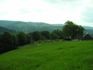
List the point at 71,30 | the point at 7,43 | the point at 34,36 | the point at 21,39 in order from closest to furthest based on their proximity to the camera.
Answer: the point at 7,43 < the point at 21,39 < the point at 71,30 < the point at 34,36

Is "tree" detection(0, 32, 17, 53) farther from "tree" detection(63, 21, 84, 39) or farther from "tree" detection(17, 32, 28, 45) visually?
"tree" detection(63, 21, 84, 39)

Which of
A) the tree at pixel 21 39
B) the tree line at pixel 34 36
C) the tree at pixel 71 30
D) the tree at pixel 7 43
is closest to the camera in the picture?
the tree at pixel 7 43

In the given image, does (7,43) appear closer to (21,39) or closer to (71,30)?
(21,39)

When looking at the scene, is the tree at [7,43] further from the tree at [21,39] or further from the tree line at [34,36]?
the tree at [21,39]

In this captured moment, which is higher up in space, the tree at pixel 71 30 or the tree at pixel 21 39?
the tree at pixel 71 30

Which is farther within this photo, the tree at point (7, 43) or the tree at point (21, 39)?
the tree at point (21, 39)

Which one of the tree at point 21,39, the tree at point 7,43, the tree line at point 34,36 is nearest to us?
the tree at point 7,43

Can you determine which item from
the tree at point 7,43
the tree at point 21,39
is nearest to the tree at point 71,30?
the tree at point 21,39

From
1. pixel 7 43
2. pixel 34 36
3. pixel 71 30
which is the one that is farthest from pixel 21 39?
pixel 71 30

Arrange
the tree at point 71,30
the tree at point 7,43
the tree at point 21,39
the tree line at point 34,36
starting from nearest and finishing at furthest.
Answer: the tree at point 7,43 < the tree line at point 34,36 < the tree at point 21,39 < the tree at point 71,30

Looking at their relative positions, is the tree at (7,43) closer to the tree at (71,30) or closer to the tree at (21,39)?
the tree at (21,39)

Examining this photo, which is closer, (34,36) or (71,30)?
(71,30)

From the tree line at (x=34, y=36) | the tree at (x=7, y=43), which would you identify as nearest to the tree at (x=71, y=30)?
the tree line at (x=34, y=36)

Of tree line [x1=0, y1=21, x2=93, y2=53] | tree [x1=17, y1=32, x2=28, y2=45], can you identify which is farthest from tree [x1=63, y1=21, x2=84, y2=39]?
tree [x1=17, y1=32, x2=28, y2=45]
